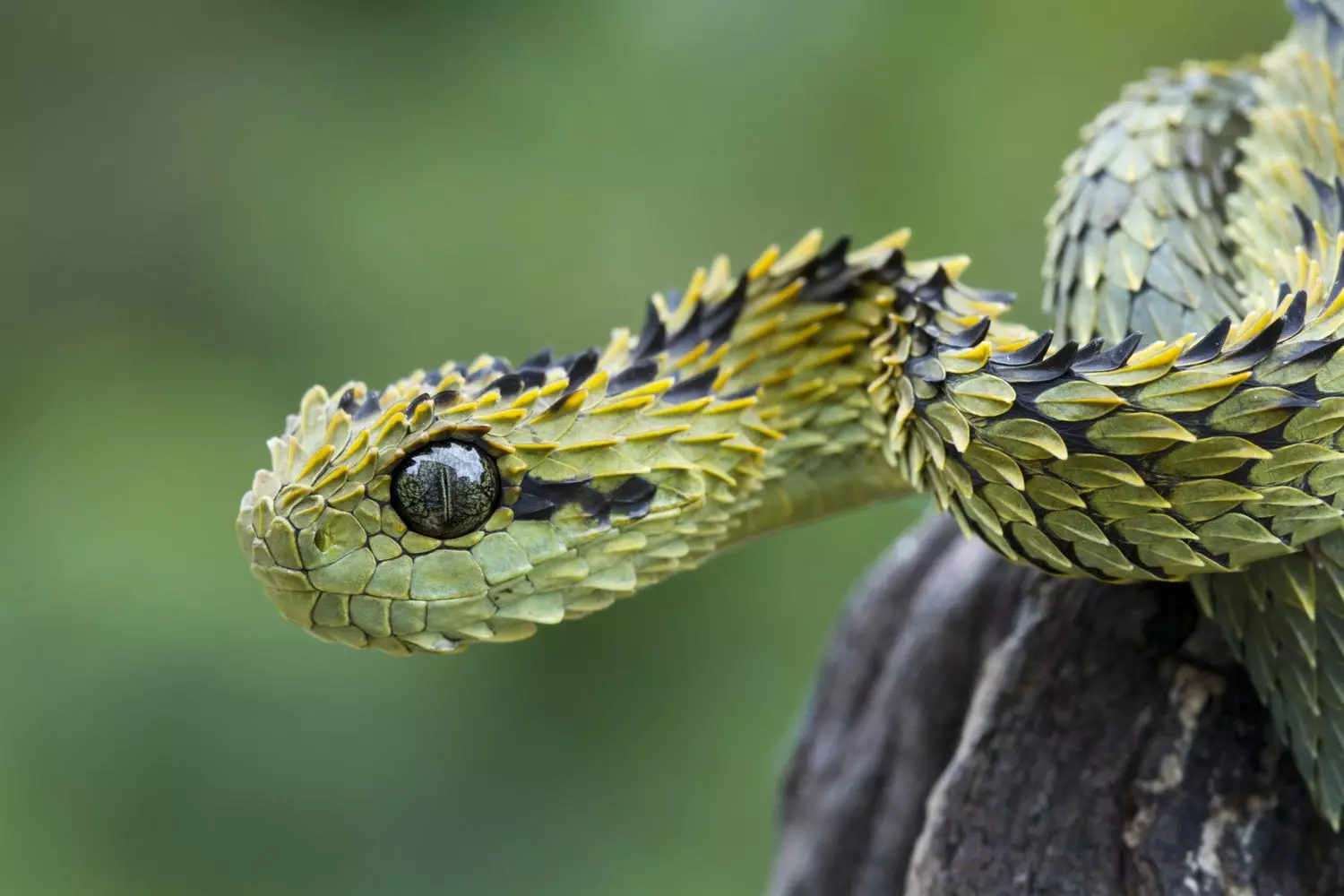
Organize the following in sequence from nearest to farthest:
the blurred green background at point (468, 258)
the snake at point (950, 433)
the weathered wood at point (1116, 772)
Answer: the snake at point (950, 433) < the weathered wood at point (1116, 772) < the blurred green background at point (468, 258)

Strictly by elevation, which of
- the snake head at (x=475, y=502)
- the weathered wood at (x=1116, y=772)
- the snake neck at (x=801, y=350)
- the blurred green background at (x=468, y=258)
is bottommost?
the weathered wood at (x=1116, y=772)

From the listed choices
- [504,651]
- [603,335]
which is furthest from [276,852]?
[603,335]

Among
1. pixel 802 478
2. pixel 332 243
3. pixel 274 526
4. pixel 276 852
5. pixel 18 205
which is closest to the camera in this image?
pixel 274 526

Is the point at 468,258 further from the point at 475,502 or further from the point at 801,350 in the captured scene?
the point at 475,502

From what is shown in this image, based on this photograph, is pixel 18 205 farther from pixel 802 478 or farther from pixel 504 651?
pixel 802 478

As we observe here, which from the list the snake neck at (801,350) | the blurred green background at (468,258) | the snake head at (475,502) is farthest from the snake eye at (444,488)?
the blurred green background at (468,258)

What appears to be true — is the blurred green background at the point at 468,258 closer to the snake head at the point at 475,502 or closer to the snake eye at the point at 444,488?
the snake head at the point at 475,502

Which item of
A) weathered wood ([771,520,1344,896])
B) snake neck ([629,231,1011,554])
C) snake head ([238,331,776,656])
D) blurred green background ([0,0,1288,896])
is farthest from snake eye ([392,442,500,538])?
blurred green background ([0,0,1288,896])
